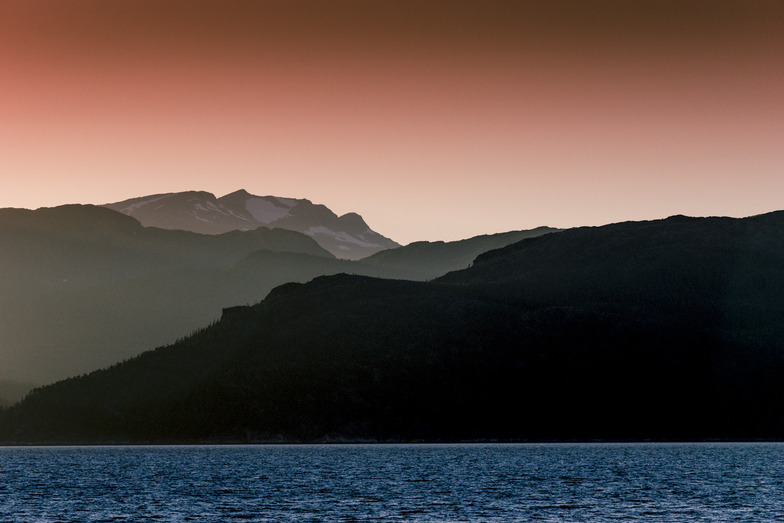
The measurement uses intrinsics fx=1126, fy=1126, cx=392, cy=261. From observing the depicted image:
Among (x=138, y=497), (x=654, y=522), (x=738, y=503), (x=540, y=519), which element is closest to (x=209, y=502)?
(x=138, y=497)

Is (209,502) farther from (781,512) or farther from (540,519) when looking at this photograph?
(781,512)

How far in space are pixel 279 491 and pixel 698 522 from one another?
250 feet

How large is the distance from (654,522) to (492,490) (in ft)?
174

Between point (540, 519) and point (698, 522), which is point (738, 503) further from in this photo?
point (540, 519)

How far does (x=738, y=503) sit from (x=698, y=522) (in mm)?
28279

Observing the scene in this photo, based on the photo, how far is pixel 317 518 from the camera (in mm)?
142375

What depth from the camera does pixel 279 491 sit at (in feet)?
618

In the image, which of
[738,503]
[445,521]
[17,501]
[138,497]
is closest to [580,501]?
[738,503]

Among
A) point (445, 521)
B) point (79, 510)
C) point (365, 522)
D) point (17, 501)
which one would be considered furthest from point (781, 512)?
point (17, 501)

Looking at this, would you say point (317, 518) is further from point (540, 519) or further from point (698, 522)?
point (698, 522)

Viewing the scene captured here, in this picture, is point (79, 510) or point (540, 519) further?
point (79, 510)

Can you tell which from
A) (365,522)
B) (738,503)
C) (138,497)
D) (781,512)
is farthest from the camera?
(138,497)

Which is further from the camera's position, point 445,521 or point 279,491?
point 279,491

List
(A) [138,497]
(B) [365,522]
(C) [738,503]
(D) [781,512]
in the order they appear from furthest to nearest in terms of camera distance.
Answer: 1. (A) [138,497]
2. (C) [738,503]
3. (D) [781,512]
4. (B) [365,522]
